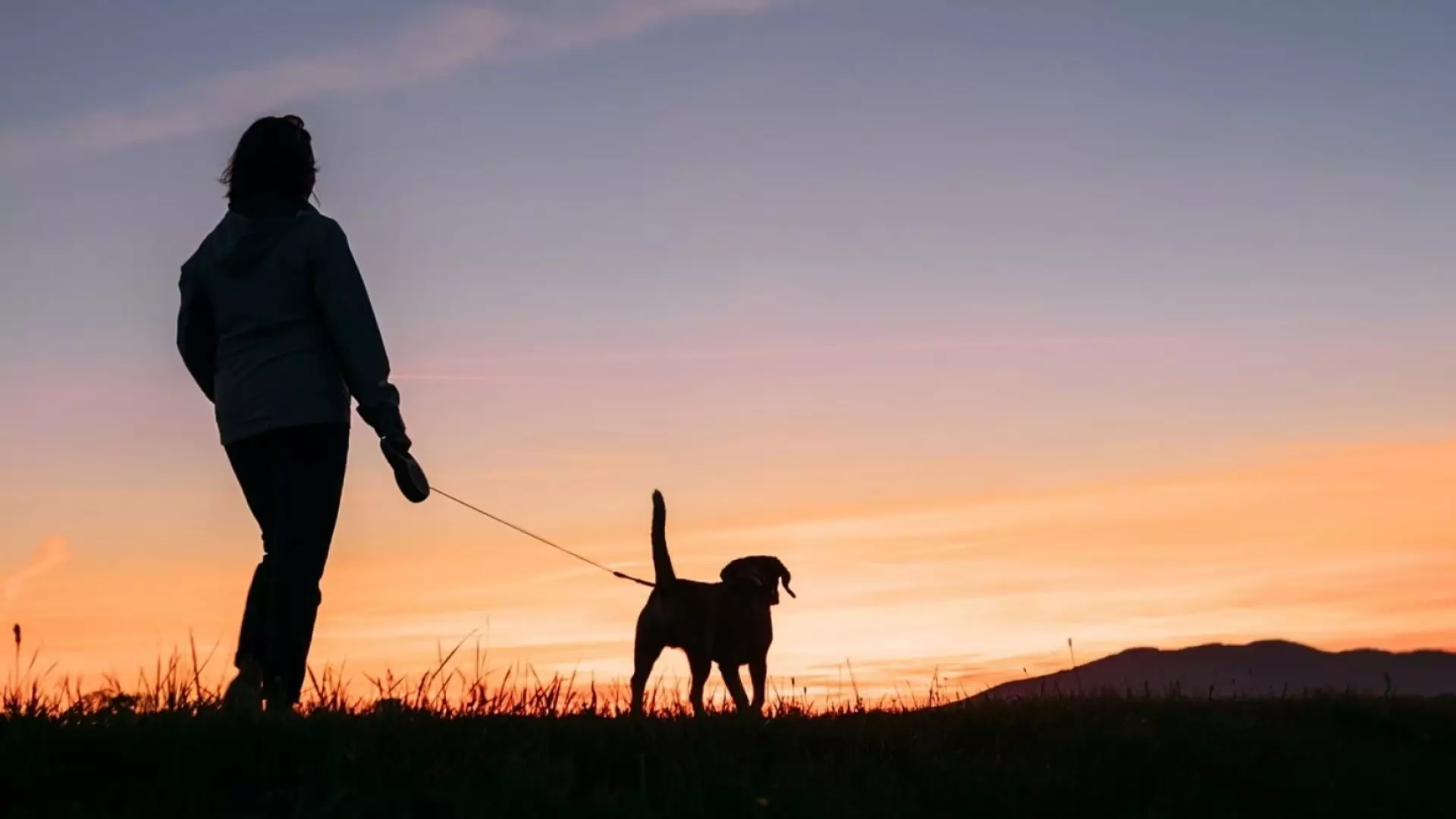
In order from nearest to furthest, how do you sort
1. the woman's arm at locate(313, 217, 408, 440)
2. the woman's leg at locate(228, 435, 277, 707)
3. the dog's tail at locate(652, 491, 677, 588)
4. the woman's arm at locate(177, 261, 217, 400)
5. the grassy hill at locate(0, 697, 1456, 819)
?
1. the grassy hill at locate(0, 697, 1456, 819)
2. the woman's arm at locate(313, 217, 408, 440)
3. the woman's leg at locate(228, 435, 277, 707)
4. the woman's arm at locate(177, 261, 217, 400)
5. the dog's tail at locate(652, 491, 677, 588)

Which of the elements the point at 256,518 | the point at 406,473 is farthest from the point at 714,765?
the point at 256,518

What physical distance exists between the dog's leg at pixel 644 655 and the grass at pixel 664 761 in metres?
3.15

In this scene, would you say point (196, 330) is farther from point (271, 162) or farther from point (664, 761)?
point (664, 761)

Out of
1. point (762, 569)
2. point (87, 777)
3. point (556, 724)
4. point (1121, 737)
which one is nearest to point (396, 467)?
point (556, 724)

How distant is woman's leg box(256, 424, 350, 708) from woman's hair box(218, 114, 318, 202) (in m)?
1.16

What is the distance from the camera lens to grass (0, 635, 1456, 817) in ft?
17.2

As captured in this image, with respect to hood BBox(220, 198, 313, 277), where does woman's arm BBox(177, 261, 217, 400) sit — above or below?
below

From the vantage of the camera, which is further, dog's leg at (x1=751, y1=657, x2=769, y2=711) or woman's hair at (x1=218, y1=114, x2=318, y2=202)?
dog's leg at (x1=751, y1=657, x2=769, y2=711)

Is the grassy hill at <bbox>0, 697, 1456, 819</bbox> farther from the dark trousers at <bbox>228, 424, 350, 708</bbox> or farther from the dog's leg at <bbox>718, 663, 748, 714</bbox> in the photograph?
the dog's leg at <bbox>718, 663, 748, 714</bbox>

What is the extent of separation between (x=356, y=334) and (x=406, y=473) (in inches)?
26.3

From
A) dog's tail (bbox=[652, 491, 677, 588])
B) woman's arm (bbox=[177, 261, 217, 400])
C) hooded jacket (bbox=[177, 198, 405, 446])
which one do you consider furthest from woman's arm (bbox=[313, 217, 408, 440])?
dog's tail (bbox=[652, 491, 677, 588])

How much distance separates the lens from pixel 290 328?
22.6 feet

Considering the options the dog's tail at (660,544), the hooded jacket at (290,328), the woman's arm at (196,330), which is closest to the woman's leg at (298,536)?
the hooded jacket at (290,328)

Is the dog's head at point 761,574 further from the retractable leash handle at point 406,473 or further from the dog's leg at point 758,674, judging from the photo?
the retractable leash handle at point 406,473
